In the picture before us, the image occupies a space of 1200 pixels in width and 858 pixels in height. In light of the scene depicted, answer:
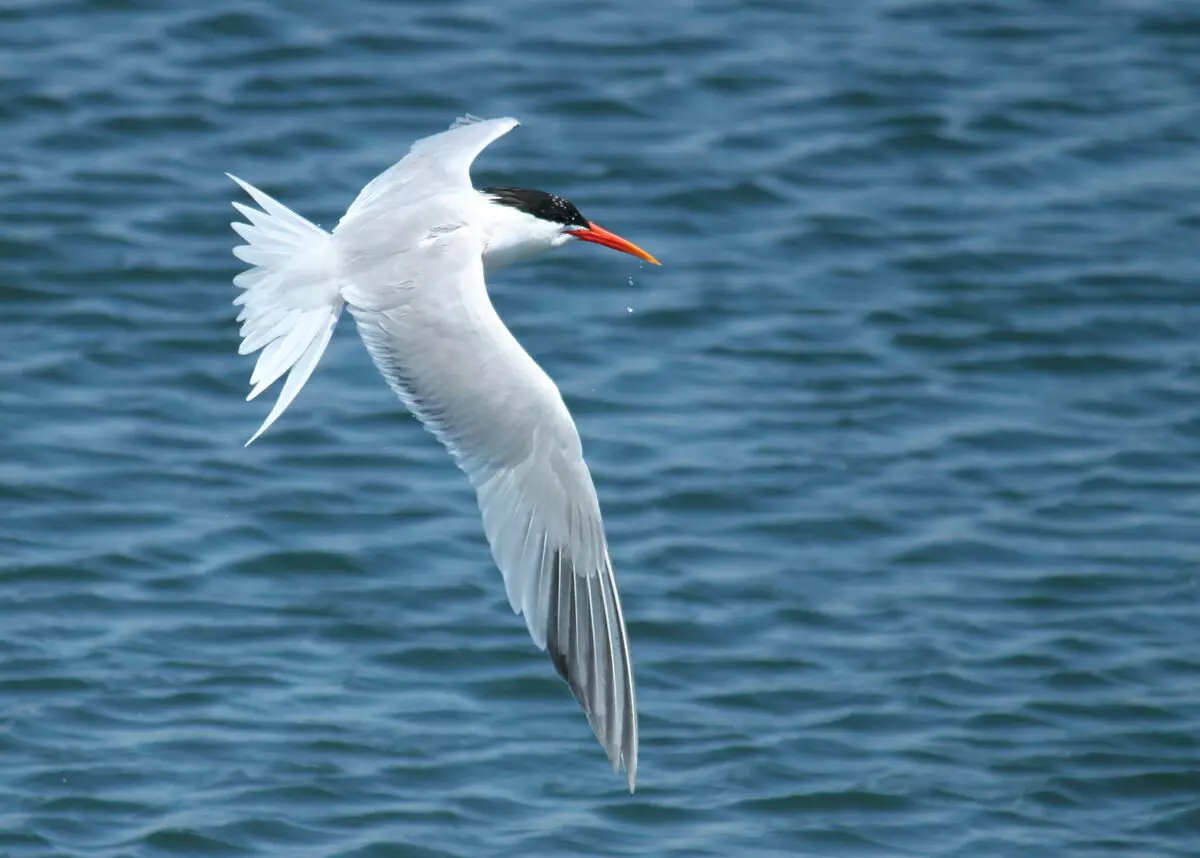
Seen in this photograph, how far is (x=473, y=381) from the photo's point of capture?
225 inches

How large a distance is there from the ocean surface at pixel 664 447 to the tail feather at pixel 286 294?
1.66 metres

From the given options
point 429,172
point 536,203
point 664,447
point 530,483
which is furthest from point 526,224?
point 664,447

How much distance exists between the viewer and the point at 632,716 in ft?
18.6

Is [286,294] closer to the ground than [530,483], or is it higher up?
higher up

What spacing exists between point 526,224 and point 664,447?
2.34 m

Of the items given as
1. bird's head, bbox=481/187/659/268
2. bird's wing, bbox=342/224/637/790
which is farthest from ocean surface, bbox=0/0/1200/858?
bird's head, bbox=481/187/659/268

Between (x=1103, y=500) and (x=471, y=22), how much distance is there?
4.70 metres

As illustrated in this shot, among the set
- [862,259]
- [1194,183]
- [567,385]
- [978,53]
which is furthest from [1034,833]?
[978,53]

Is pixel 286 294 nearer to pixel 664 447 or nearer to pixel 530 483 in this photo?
pixel 530 483

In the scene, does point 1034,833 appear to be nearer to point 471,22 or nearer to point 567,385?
point 567,385

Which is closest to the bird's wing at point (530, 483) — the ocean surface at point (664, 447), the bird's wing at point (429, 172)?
the bird's wing at point (429, 172)

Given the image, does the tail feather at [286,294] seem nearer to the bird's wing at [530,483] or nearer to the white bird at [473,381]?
the white bird at [473,381]

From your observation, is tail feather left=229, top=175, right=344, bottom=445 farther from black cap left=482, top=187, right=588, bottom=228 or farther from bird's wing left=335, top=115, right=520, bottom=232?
black cap left=482, top=187, right=588, bottom=228

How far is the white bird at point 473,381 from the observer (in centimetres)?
566
